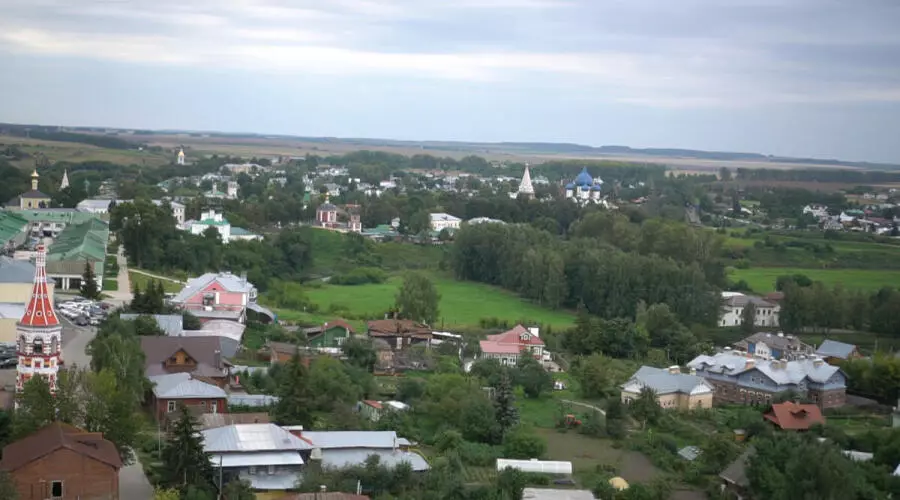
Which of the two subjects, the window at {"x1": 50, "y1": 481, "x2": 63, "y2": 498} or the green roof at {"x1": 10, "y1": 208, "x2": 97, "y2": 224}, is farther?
the green roof at {"x1": 10, "y1": 208, "x2": 97, "y2": 224}

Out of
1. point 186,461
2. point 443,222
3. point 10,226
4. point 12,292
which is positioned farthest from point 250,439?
point 443,222

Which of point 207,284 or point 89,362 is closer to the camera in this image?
point 89,362

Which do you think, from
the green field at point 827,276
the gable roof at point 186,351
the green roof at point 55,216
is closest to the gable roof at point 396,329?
the gable roof at point 186,351

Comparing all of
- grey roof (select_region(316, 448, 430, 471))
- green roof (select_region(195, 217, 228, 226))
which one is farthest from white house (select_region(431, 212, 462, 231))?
grey roof (select_region(316, 448, 430, 471))

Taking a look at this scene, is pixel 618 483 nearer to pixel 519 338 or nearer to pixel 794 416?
pixel 794 416

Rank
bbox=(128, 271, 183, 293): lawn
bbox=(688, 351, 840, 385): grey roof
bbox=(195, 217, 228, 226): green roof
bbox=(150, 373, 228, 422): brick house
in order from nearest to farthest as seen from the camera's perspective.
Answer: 1. bbox=(150, 373, 228, 422): brick house
2. bbox=(688, 351, 840, 385): grey roof
3. bbox=(128, 271, 183, 293): lawn
4. bbox=(195, 217, 228, 226): green roof

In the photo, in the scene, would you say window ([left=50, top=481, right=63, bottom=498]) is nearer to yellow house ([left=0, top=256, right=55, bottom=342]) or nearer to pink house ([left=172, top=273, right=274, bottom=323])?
yellow house ([left=0, top=256, right=55, bottom=342])
